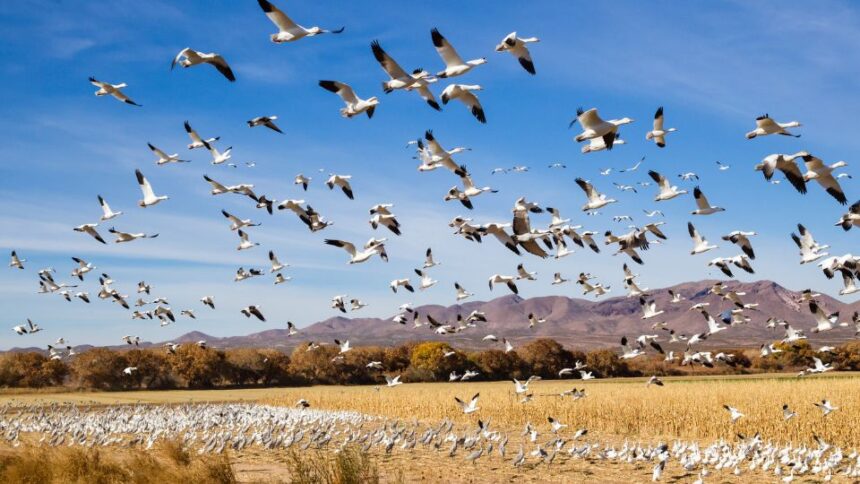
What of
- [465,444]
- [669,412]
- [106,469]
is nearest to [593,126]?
[465,444]

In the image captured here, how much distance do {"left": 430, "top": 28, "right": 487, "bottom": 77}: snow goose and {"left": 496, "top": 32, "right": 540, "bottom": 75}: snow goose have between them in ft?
2.04

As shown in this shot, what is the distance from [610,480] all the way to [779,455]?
216 inches

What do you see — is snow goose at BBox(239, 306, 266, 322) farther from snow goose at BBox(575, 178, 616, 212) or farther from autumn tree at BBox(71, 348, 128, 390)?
autumn tree at BBox(71, 348, 128, 390)

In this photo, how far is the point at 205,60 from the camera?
63.9 ft

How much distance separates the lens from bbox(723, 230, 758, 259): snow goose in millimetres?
22998

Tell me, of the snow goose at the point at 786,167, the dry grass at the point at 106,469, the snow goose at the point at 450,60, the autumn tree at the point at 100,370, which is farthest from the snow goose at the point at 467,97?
the autumn tree at the point at 100,370

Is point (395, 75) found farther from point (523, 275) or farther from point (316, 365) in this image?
point (316, 365)

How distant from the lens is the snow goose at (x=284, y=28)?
17.5 meters

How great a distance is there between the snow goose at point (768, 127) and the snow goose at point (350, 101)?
9.27 metres

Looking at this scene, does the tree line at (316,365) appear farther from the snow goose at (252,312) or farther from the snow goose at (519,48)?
the snow goose at (519,48)

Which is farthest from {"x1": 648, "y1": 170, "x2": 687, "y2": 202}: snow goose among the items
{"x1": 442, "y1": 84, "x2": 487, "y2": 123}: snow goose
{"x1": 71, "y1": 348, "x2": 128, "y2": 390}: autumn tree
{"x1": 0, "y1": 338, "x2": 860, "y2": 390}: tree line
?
{"x1": 71, "y1": 348, "x2": 128, "y2": 390}: autumn tree

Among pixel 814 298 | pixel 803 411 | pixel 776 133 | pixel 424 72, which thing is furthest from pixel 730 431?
pixel 424 72

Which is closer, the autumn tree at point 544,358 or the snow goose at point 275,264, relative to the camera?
the snow goose at point 275,264

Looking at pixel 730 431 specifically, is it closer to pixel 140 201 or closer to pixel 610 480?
pixel 610 480
